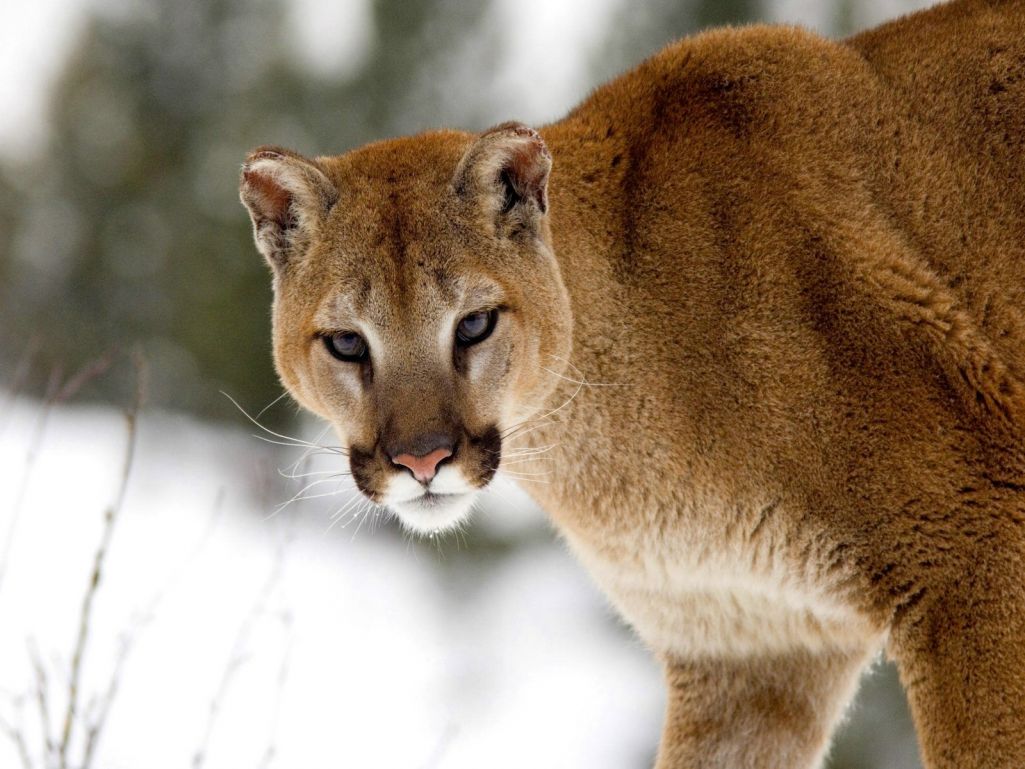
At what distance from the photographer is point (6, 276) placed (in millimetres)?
23922

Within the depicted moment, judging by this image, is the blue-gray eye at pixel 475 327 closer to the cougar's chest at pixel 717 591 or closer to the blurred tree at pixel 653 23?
the cougar's chest at pixel 717 591

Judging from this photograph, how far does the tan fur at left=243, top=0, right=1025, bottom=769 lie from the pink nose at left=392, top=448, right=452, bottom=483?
0.07 meters

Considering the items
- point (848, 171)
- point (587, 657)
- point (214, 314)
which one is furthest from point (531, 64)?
point (848, 171)

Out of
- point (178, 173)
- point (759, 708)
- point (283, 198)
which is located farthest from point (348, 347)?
point (178, 173)

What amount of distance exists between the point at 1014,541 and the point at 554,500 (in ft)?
4.95

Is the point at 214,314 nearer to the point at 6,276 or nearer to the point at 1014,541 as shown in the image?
the point at 6,276

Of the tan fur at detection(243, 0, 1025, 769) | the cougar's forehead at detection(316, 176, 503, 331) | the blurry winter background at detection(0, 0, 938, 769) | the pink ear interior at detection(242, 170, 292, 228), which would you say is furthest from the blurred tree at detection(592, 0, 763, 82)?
the cougar's forehead at detection(316, 176, 503, 331)

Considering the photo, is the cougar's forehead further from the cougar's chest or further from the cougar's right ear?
the cougar's chest

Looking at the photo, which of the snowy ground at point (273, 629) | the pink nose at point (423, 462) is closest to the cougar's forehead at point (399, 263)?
the pink nose at point (423, 462)

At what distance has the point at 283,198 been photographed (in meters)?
4.79

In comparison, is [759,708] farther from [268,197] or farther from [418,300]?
[268,197]

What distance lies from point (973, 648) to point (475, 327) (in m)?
A: 1.75

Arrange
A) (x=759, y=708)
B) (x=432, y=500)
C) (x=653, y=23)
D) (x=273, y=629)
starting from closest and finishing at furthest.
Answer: (x=432, y=500) → (x=759, y=708) → (x=273, y=629) → (x=653, y=23)

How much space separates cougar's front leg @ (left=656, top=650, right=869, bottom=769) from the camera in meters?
5.11
